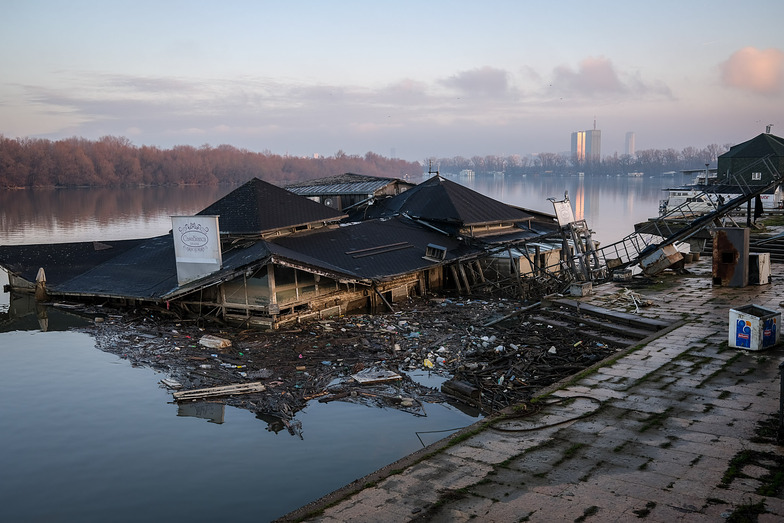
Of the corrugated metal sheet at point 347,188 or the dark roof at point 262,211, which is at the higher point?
the corrugated metal sheet at point 347,188

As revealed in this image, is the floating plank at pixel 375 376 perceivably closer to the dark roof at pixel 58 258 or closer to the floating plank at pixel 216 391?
the floating plank at pixel 216 391

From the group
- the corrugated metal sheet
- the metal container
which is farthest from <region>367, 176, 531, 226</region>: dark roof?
the metal container

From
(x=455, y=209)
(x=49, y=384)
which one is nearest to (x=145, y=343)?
(x=49, y=384)

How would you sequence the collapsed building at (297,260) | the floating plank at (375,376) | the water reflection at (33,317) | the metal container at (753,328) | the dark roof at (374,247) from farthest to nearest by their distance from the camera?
1. the dark roof at (374,247)
2. the water reflection at (33,317)
3. the collapsed building at (297,260)
4. the floating plank at (375,376)
5. the metal container at (753,328)

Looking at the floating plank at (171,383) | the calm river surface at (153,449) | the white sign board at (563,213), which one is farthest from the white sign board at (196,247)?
the white sign board at (563,213)

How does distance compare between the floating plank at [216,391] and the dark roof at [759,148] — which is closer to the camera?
the floating plank at [216,391]

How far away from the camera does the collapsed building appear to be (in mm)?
19750

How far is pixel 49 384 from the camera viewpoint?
51.7 ft

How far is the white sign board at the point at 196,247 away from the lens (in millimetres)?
19984

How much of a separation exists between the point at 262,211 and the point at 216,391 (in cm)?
1153

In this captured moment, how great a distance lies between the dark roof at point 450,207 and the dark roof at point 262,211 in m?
5.40

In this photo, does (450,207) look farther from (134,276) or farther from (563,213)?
(134,276)

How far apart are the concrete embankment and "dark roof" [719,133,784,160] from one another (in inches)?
1980

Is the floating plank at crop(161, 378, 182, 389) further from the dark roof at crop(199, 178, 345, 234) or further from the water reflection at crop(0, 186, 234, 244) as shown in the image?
the water reflection at crop(0, 186, 234, 244)
